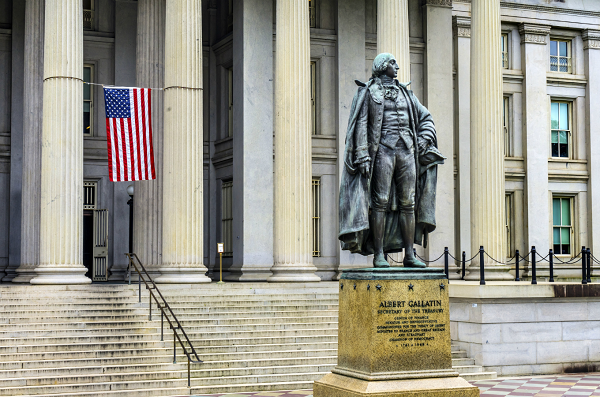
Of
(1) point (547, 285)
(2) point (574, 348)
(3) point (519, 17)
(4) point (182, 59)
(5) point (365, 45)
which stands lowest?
(2) point (574, 348)

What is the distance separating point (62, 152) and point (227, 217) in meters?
8.59

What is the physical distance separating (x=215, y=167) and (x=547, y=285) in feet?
48.2

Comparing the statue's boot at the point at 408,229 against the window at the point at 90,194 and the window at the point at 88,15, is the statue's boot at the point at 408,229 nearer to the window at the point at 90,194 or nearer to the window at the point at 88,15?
the window at the point at 90,194

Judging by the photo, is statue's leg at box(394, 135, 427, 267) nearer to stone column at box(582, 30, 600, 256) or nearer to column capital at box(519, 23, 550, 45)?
column capital at box(519, 23, 550, 45)

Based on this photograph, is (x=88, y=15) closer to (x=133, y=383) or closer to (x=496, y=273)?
(x=496, y=273)

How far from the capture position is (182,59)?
22.6 m

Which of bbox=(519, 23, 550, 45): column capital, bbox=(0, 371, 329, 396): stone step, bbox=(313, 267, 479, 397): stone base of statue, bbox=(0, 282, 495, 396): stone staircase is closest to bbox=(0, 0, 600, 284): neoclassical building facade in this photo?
bbox=(519, 23, 550, 45): column capital

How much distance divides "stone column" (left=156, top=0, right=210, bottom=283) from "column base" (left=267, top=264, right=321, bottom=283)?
2.21m

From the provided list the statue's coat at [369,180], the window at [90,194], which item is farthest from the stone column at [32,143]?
the statue's coat at [369,180]

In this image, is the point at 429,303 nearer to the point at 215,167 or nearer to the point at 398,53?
the point at 398,53

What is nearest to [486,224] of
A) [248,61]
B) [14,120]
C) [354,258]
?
[354,258]

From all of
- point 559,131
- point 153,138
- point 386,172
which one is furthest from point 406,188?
point 559,131

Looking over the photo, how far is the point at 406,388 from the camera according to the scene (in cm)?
930

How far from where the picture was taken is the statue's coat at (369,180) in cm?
1020
